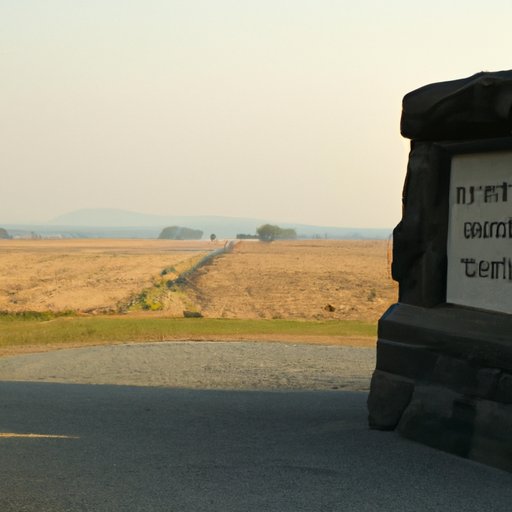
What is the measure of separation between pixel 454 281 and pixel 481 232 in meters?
0.40

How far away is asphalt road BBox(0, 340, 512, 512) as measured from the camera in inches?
190

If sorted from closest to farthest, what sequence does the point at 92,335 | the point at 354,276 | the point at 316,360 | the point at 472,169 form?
the point at 472,169 < the point at 316,360 < the point at 92,335 < the point at 354,276

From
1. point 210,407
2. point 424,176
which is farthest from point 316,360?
point 424,176

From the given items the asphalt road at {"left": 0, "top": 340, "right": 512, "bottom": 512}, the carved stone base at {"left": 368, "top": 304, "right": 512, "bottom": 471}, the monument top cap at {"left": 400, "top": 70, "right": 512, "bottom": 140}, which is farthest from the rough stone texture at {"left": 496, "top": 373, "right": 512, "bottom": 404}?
the monument top cap at {"left": 400, "top": 70, "right": 512, "bottom": 140}

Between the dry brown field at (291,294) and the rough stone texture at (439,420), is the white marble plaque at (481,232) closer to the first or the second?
the rough stone texture at (439,420)

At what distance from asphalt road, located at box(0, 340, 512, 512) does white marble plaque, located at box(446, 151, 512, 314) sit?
3.50 ft

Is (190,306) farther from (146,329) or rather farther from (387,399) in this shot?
(387,399)

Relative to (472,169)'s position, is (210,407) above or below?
below

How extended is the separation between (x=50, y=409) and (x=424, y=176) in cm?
370

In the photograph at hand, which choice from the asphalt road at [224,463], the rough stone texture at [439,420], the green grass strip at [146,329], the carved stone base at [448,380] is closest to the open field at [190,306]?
the green grass strip at [146,329]

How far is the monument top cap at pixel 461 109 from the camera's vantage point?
5652 mm

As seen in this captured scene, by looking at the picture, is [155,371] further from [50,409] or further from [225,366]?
[50,409]

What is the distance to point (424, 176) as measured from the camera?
629 centimetres

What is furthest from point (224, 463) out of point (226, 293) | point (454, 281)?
point (226, 293)
